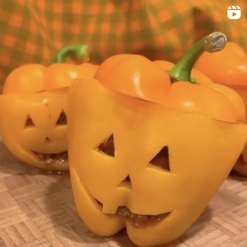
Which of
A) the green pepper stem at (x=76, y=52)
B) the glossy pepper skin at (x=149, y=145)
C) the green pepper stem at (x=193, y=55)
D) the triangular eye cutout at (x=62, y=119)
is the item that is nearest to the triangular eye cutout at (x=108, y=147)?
the glossy pepper skin at (x=149, y=145)

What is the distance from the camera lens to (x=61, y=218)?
74 cm

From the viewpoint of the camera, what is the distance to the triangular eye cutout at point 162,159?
620 millimetres

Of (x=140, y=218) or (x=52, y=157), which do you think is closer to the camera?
(x=140, y=218)

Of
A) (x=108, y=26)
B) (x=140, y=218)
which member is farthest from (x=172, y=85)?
(x=108, y=26)

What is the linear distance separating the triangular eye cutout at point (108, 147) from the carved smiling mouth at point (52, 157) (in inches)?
10.8

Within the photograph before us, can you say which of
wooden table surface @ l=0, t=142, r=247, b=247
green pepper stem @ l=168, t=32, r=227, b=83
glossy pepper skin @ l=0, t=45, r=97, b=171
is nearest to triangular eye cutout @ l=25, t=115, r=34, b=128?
glossy pepper skin @ l=0, t=45, r=97, b=171

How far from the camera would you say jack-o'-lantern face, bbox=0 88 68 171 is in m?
0.84

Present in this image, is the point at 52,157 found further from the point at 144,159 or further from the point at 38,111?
the point at 144,159

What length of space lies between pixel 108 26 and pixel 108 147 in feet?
1.62

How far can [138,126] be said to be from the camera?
608mm

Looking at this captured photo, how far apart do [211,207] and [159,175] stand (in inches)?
8.9

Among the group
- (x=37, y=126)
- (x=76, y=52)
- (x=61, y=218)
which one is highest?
(x=76, y=52)

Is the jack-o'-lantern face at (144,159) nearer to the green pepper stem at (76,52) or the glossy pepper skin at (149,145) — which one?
the glossy pepper skin at (149,145)

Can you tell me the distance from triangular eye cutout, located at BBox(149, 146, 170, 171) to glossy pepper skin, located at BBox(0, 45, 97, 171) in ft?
0.97
